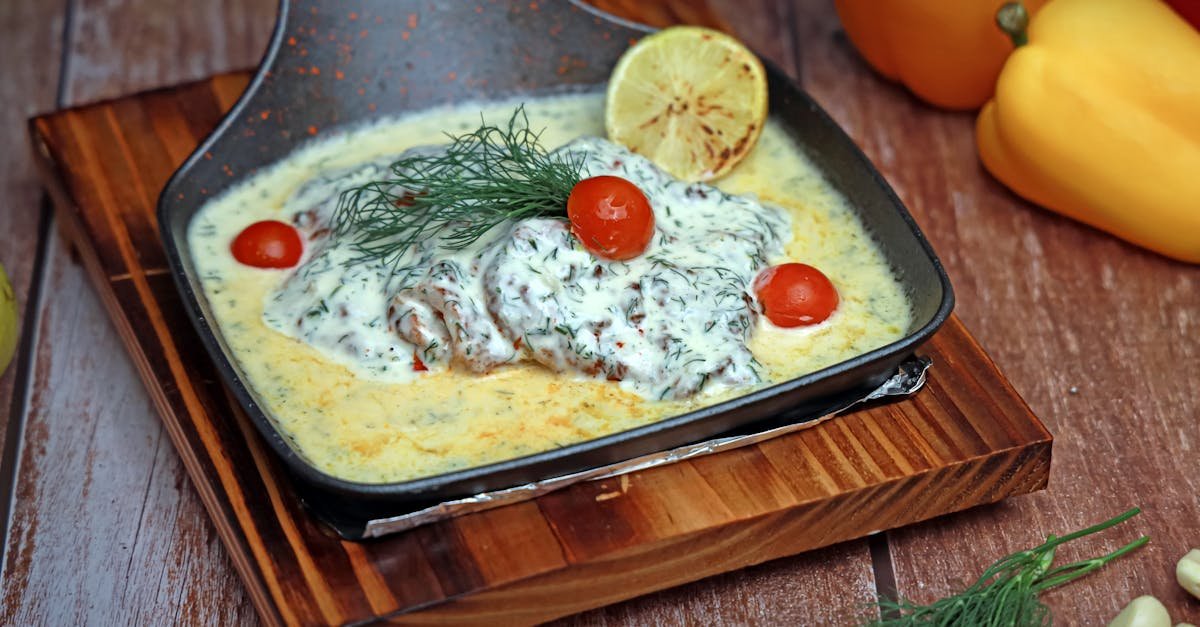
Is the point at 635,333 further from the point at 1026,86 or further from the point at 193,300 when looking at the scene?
the point at 1026,86

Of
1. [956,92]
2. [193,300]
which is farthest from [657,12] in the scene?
[193,300]

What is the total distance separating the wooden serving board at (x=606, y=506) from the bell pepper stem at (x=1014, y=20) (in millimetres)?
1003

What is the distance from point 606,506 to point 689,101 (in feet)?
4.16

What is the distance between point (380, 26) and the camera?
141 inches

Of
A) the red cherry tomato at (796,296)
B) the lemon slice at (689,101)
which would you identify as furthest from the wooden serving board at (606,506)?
the lemon slice at (689,101)

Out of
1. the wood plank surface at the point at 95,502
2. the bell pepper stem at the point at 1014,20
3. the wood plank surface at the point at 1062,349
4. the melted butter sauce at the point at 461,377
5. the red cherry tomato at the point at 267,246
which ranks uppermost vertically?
the bell pepper stem at the point at 1014,20

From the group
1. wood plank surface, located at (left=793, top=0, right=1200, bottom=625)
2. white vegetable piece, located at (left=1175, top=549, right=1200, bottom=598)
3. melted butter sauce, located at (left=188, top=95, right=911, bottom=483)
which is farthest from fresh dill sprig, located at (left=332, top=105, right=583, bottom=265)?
white vegetable piece, located at (left=1175, top=549, right=1200, bottom=598)

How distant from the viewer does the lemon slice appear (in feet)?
11.0

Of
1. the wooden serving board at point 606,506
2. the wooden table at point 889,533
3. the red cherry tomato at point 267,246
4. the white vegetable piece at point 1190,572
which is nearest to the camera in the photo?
the wooden serving board at point 606,506

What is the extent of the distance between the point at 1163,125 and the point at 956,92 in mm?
692

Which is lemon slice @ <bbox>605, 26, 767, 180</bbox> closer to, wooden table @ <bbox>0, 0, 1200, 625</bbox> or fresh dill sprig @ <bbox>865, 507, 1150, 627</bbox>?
wooden table @ <bbox>0, 0, 1200, 625</bbox>

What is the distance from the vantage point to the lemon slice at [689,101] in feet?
11.0

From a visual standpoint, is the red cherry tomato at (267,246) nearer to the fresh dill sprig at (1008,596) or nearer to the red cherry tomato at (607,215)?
the red cherry tomato at (607,215)

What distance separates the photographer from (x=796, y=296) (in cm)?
287
